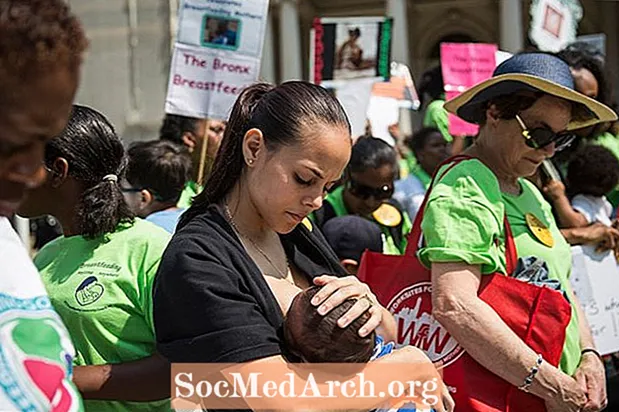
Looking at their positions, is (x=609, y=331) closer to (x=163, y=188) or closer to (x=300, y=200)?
(x=163, y=188)

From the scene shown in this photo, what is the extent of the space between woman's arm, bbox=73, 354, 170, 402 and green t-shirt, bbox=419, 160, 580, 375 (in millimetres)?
891

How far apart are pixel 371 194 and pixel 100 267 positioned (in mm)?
3061

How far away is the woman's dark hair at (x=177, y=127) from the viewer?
19.4ft

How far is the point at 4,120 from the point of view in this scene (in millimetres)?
1201

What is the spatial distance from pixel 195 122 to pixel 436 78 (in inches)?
172

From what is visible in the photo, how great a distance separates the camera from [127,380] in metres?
2.43

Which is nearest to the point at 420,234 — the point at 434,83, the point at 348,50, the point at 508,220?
the point at 508,220

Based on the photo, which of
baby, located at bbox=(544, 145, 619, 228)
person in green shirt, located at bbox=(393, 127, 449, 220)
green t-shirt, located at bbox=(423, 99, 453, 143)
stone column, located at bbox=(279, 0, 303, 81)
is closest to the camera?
baby, located at bbox=(544, 145, 619, 228)

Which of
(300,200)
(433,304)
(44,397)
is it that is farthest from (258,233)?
(44,397)

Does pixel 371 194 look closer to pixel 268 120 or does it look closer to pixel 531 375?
pixel 531 375

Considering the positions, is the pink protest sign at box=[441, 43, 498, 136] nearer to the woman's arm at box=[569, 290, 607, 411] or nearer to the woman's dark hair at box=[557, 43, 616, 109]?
the woman's dark hair at box=[557, 43, 616, 109]

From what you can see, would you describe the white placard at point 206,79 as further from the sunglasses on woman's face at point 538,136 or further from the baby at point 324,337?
the baby at point 324,337

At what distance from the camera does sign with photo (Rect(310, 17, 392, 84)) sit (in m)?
8.29

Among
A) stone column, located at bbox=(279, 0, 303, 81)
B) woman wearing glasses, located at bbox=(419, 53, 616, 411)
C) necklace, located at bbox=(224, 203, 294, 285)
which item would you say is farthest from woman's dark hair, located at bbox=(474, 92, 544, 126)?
stone column, located at bbox=(279, 0, 303, 81)
